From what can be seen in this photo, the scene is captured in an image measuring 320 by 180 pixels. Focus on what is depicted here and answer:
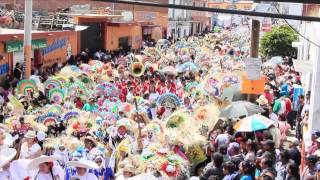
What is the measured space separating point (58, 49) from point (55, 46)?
0.65m

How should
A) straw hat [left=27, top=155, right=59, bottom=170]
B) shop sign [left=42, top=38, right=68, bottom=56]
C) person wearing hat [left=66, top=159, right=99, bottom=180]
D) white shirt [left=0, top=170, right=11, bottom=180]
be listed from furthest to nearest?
shop sign [left=42, top=38, right=68, bottom=56]
white shirt [left=0, top=170, right=11, bottom=180]
person wearing hat [left=66, top=159, right=99, bottom=180]
straw hat [left=27, top=155, right=59, bottom=170]

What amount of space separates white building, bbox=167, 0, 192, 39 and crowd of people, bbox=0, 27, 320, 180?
4139 centimetres

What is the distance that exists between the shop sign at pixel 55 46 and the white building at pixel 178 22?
29.1 m

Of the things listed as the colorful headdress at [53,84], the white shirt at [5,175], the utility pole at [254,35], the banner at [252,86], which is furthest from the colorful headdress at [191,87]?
the white shirt at [5,175]

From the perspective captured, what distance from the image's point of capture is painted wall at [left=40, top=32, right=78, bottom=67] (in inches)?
959

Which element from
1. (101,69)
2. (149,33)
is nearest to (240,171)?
(101,69)

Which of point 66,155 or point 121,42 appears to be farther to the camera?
point 121,42

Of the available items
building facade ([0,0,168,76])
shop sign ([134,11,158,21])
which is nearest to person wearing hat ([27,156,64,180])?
building facade ([0,0,168,76])

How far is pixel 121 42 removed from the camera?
39.3 metres

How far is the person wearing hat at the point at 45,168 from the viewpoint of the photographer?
6.57 m

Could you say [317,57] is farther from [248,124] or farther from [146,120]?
[146,120]

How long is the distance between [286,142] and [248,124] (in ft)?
7.41

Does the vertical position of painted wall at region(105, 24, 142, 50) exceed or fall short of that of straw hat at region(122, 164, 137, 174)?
it falls short

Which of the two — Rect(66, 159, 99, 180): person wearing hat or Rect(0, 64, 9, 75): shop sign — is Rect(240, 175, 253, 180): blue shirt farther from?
Rect(0, 64, 9, 75): shop sign
